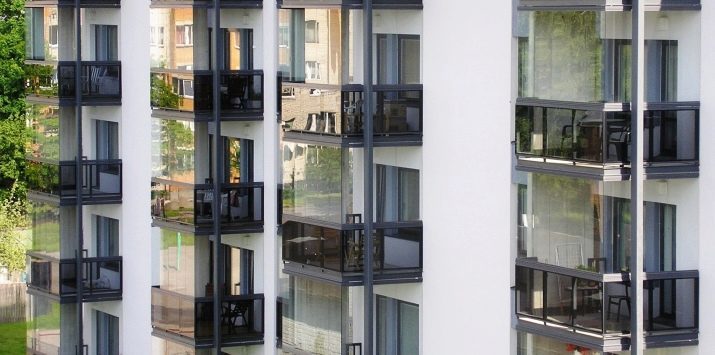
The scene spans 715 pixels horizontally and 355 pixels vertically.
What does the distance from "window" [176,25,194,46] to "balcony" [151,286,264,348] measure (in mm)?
4712

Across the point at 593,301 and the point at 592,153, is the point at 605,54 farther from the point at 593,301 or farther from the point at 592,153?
the point at 593,301

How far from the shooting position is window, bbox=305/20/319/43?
34.4 meters

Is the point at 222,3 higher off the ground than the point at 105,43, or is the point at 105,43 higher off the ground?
the point at 222,3

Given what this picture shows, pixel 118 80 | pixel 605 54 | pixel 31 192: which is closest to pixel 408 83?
pixel 605 54

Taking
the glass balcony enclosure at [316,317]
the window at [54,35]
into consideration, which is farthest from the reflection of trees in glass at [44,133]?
the glass balcony enclosure at [316,317]

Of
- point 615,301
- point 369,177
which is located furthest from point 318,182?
point 615,301

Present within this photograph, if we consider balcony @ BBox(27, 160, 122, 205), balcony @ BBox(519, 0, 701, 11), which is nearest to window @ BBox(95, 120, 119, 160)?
balcony @ BBox(27, 160, 122, 205)

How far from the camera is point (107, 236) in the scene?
1683 inches

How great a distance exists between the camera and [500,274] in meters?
31.0

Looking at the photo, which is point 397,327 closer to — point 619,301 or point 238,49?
point 619,301

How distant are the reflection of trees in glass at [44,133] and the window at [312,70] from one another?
9.43m

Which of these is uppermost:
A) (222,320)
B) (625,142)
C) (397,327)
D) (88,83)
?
(88,83)

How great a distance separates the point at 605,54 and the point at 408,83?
5.29 m

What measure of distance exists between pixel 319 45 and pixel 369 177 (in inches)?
99.7
